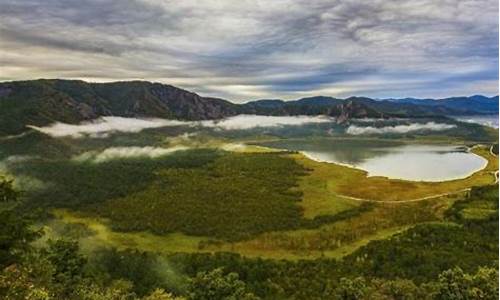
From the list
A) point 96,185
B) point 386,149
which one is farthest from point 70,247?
point 386,149

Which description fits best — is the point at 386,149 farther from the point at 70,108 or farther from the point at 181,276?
the point at 181,276

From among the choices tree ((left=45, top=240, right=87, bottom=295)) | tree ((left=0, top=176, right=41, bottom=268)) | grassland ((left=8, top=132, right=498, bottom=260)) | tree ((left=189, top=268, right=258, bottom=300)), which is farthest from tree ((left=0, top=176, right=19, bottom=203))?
grassland ((left=8, top=132, right=498, bottom=260))

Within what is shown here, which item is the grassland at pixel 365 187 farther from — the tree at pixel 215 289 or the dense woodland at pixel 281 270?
the tree at pixel 215 289

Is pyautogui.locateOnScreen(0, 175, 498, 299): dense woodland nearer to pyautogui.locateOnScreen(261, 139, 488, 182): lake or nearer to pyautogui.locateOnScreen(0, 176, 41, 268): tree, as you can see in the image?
pyautogui.locateOnScreen(0, 176, 41, 268): tree

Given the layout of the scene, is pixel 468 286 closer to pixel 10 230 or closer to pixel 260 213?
pixel 10 230

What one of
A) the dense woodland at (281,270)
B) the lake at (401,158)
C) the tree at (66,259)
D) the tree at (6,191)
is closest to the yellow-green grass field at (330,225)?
the dense woodland at (281,270)

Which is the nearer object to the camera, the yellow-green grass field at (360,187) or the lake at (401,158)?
the yellow-green grass field at (360,187)
